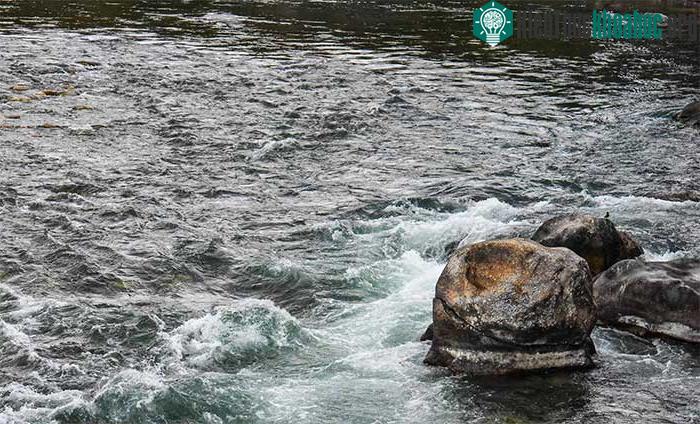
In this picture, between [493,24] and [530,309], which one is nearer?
[530,309]

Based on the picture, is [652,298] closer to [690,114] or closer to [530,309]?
[530,309]

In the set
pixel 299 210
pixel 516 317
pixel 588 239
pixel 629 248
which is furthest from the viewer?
pixel 299 210

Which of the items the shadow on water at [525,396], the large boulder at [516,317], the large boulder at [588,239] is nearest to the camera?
the shadow on water at [525,396]

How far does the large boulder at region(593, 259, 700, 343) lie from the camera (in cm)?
1246

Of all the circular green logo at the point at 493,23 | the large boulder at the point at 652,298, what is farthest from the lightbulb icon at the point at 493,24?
the large boulder at the point at 652,298

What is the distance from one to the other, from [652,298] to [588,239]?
67.5 inches

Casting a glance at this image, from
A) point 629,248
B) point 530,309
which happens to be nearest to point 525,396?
point 530,309

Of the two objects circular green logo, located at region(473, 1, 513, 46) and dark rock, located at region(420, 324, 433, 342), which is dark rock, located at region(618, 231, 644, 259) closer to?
dark rock, located at region(420, 324, 433, 342)

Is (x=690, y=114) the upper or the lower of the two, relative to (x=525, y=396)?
upper

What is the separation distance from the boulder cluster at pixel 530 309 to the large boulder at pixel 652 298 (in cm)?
1

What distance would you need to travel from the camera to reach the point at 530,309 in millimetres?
11617

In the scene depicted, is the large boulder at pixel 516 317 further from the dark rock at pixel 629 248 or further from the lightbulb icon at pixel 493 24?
the lightbulb icon at pixel 493 24

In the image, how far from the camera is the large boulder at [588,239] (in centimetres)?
1412

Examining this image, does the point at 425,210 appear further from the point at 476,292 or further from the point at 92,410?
the point at 92,410
